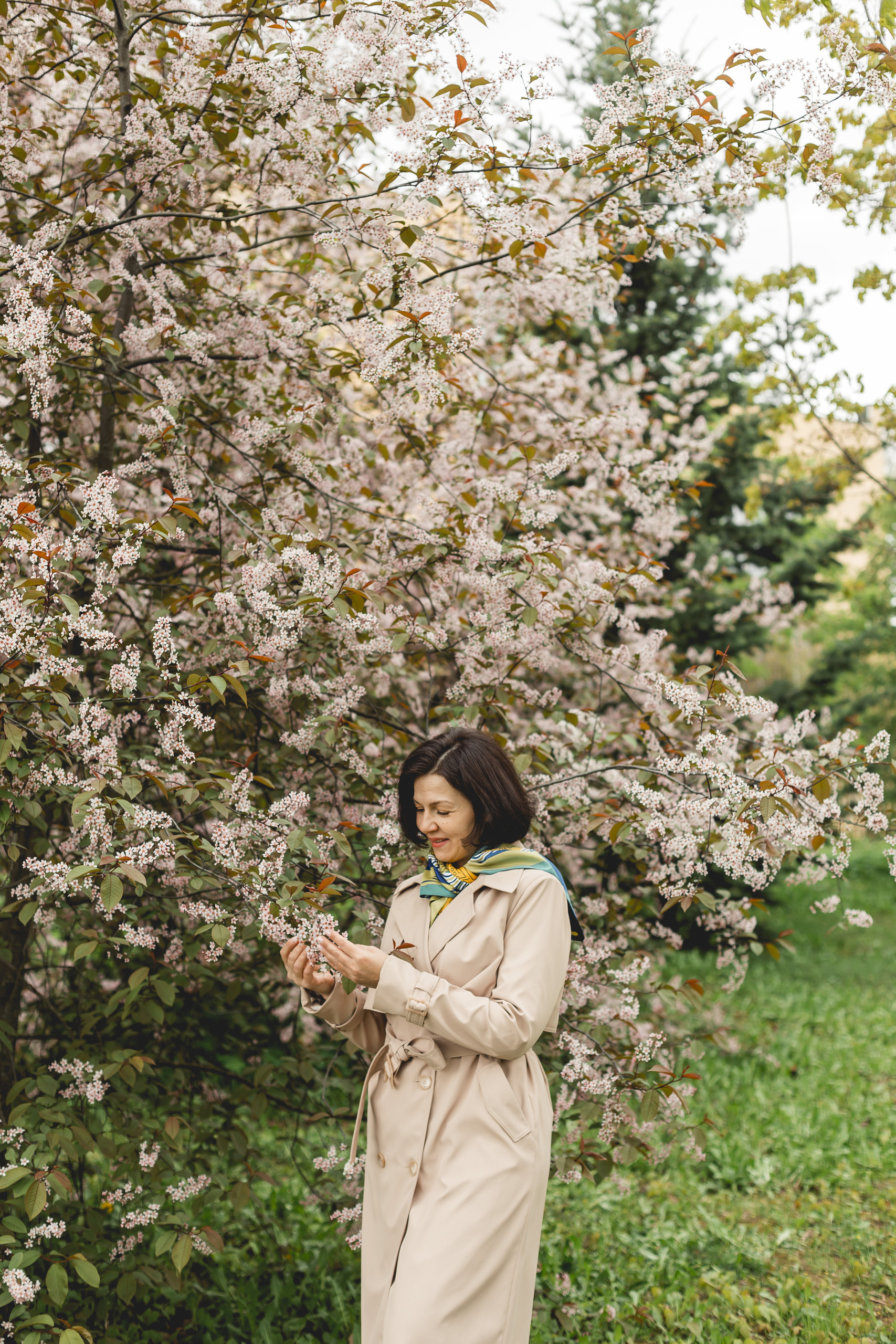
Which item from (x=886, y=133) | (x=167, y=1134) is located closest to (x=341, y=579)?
(x=167, y=1134)

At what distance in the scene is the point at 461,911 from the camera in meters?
2.02

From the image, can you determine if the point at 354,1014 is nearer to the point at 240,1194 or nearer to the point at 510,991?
the point at 510,991

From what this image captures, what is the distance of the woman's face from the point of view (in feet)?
6.95

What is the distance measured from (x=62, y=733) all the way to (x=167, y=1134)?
3.83 feet

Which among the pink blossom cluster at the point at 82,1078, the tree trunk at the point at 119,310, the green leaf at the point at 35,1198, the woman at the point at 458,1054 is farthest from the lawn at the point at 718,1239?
the tree trunk at the point at 119,310

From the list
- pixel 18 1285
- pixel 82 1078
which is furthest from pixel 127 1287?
pixel 18 1285

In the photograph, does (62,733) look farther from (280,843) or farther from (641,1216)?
(641,1216)

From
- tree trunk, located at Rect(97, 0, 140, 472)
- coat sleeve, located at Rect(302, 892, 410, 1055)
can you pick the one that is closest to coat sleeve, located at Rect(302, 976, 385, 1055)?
coat sleeve, located at Rect(302, 892, 410, 1055)

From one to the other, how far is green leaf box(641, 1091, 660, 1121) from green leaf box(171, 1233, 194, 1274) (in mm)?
1186

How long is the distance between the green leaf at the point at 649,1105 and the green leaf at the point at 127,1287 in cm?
141

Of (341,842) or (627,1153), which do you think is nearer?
(341,842)

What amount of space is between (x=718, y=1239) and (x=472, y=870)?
2.91 meters

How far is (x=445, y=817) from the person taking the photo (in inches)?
83.6

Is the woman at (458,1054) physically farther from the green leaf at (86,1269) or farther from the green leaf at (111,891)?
the green leaf at (86,1269)
